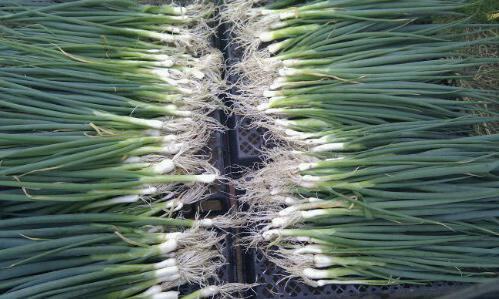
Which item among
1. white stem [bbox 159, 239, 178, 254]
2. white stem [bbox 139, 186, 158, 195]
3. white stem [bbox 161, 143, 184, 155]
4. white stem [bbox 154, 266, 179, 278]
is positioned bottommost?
white stem [bbox 154, 266, 179, 278]

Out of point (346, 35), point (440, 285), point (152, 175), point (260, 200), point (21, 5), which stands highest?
point (21, 5)

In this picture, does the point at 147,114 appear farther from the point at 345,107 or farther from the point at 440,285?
the point at 440,285

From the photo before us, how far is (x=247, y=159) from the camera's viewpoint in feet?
6.55

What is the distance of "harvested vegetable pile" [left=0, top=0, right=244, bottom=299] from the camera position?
1.47m

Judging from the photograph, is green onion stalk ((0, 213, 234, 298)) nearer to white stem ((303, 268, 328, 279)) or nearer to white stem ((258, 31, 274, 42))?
white stem ((303, 268, 328, 279))

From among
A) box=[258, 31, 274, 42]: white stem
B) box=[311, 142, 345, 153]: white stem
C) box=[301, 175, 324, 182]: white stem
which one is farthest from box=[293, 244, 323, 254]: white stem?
box=[258, 31, 274, 42]: white stem

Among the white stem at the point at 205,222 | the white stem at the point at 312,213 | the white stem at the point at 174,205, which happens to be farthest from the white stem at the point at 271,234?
the white stem at the point at 174,205

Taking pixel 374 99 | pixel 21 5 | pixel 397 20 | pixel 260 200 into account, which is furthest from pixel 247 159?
pixel 21 5

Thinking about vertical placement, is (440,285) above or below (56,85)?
below

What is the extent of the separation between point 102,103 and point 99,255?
1.97ft

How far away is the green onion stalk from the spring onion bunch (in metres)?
0.09

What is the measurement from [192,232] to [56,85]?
790 mm

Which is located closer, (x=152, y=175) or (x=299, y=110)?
(x=152, y=175)

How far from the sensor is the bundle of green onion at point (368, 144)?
1.61 meters
